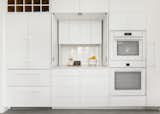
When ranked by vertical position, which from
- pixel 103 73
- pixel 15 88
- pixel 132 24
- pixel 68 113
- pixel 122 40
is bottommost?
pixel 68 113

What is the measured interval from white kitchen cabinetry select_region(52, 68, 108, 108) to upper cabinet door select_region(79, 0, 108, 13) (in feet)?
3.85

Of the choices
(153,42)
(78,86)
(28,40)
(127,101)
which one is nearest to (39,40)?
(28,40)

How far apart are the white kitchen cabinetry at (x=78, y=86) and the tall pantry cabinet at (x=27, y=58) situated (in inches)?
8.4

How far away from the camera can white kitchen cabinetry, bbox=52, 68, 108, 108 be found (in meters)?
4.30

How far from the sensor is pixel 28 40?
4.29 meters

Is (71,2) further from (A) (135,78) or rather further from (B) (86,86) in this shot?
(A) (135,78)

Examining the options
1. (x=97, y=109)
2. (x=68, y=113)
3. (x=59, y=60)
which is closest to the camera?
(x=68, y=113)

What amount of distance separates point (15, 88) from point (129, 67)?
2.24 metres

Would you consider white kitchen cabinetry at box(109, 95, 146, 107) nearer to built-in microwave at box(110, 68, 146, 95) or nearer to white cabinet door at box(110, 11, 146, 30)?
built-in microwave at box(110, 68, 146, 95)

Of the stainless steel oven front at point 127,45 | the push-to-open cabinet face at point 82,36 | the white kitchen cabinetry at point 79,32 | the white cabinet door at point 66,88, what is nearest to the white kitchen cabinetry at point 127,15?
the stainless steel oven front at point 127,45

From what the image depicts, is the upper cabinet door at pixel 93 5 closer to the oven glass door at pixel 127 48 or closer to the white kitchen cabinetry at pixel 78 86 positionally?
the oven glass door at pixel 127 48

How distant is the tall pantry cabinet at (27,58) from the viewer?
4.29 m

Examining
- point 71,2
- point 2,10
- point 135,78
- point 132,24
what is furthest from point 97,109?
point 2,10

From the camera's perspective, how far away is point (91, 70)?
4.30m
